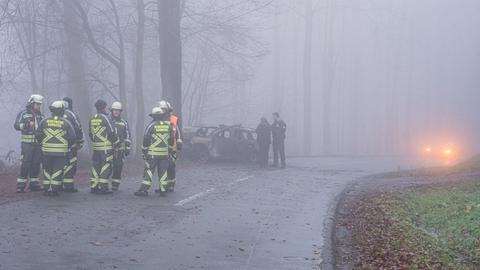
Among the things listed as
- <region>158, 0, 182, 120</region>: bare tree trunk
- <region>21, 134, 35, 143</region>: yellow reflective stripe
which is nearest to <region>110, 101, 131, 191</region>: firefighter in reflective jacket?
<region>21, 134, 35, 143</region>: yellow reflective stripe

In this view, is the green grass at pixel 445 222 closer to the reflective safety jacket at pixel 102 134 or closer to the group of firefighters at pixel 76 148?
the group of firefighters at pixel 76 148

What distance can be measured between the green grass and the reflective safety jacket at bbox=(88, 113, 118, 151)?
6003mm

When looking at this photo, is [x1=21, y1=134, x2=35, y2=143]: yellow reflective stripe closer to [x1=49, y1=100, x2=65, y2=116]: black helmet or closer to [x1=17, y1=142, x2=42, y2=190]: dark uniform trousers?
[x1=17, y1=142, x2=42, y2=190]: dark uniform trousers

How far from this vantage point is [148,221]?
10.2m

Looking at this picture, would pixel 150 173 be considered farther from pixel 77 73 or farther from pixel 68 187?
pixel 77 73

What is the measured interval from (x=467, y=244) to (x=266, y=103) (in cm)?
6087

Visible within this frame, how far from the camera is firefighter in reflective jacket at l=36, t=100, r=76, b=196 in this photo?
496 inches

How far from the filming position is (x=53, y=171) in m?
12.6

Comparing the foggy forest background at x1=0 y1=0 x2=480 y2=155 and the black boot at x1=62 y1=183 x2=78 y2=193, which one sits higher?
the foggy forest background at x1=0 y1=0 x2=480 y2=155

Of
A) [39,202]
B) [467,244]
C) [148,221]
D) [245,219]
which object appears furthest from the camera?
[39,202]

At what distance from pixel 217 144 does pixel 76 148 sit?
38.4 feet

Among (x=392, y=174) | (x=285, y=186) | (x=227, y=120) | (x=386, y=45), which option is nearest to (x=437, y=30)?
(x=386, y=45)

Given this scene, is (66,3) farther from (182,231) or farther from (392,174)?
(182,231)

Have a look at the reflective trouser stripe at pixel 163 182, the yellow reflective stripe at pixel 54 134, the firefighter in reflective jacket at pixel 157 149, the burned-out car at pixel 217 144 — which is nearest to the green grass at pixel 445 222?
the reflective trouser stripe at pixel 163 182
